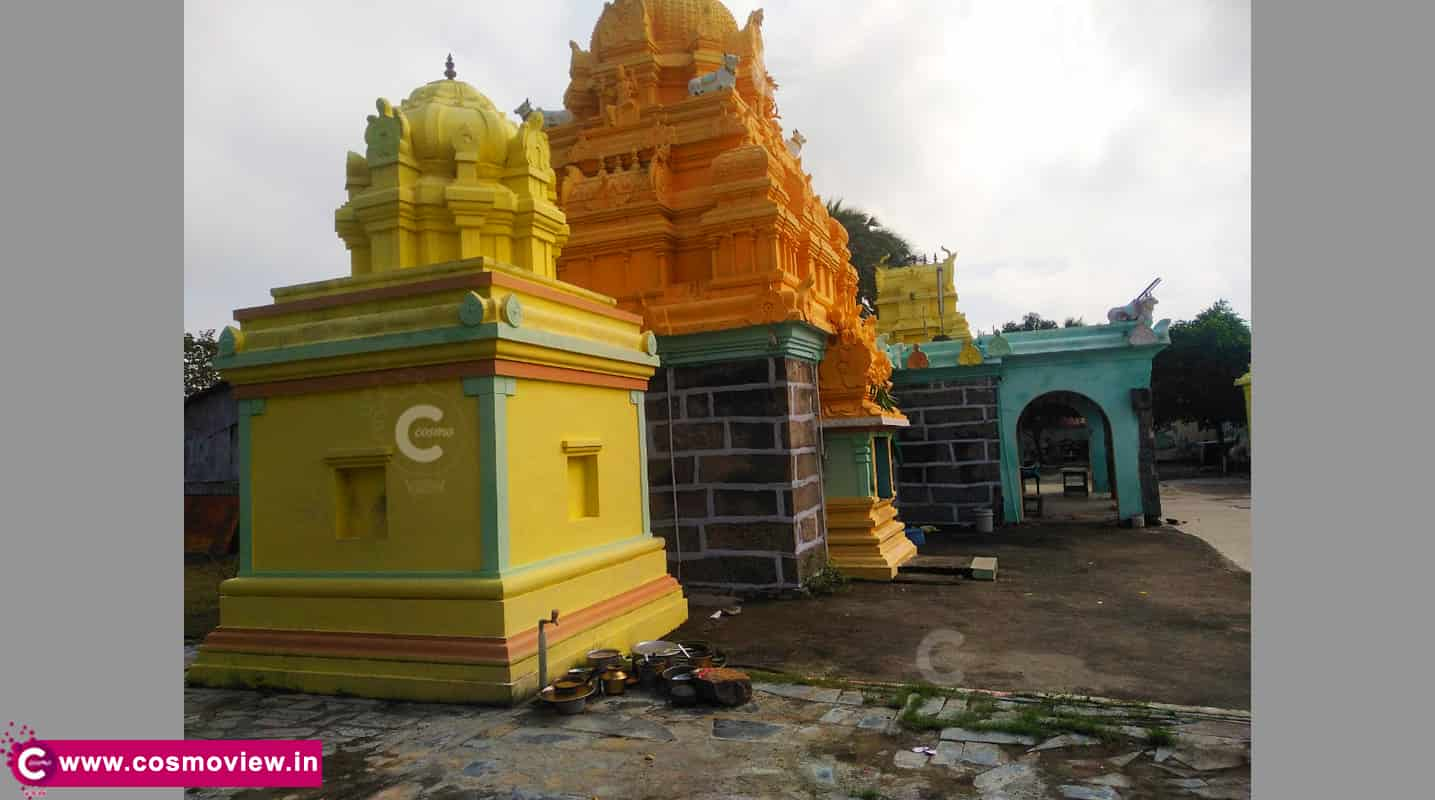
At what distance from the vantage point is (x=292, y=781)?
480 centimetres

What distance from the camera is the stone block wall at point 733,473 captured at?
10.1 metres

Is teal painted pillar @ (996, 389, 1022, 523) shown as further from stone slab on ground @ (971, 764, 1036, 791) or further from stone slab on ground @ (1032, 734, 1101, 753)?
stone slab on ground @ (971, 764, 1036, 791)

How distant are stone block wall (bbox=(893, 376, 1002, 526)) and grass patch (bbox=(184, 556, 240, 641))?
1296 centimetres

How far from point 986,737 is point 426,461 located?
4709 mm

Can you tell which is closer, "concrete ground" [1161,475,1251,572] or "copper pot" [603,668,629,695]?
"copper pot" [603,668,629,695]

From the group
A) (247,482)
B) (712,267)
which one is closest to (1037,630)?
(712,267)

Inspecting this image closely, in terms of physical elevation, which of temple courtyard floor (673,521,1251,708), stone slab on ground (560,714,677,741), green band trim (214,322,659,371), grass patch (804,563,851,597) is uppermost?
green band trim (214,322,659,371)

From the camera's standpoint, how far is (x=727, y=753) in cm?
524

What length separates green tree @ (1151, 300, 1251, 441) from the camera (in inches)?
1276

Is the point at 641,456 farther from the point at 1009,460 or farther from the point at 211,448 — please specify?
the point at 211,448

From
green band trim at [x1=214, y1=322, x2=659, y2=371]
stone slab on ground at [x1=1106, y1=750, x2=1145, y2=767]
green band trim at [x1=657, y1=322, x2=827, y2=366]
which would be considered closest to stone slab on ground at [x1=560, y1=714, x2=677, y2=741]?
stone slab on ground at [x1=1106, y1=750, x2=1145, y2=767]

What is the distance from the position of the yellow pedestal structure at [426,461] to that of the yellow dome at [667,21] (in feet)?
17.3

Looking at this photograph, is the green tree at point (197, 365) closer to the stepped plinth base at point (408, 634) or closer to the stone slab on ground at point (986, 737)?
the stepped plinth base at point (408, 634)

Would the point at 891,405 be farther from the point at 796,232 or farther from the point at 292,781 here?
the point at 292,781
